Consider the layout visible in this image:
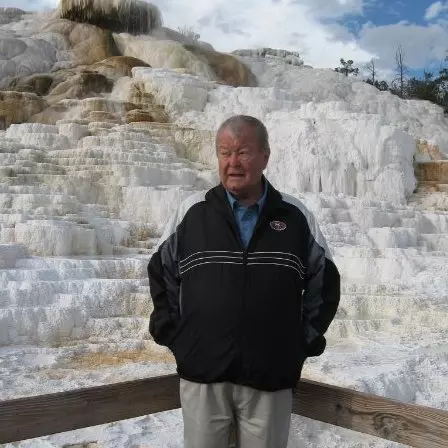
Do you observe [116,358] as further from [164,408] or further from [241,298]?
[241,298]

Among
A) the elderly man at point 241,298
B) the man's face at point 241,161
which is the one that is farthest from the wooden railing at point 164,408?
the man's face at point 241,161

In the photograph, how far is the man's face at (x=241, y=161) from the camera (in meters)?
1.86

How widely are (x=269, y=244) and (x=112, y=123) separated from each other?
1170 centimetres

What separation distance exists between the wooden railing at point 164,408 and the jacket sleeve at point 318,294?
0.25 m

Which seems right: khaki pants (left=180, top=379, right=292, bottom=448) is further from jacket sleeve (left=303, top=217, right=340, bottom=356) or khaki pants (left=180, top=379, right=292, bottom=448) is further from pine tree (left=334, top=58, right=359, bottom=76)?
pine tree (left=334, top=58, right=359, bottom=76)

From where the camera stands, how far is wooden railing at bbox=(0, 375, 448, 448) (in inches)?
70.6

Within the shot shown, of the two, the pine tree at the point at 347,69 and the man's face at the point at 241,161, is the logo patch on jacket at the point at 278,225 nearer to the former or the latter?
the man's face at the point at 241,161

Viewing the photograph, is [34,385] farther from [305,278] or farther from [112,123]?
[112,123]

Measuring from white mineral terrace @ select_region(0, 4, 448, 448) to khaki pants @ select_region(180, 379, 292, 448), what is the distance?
141cm

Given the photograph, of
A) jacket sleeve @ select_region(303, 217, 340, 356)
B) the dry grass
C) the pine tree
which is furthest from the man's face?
the pine tree

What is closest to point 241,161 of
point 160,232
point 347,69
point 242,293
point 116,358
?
point 242,293

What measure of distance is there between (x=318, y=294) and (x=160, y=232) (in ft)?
22.5

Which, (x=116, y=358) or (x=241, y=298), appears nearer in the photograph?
(x=241, y=298)

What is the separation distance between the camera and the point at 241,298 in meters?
1.73
